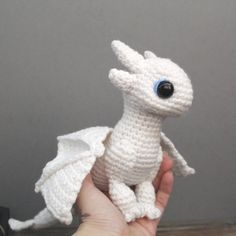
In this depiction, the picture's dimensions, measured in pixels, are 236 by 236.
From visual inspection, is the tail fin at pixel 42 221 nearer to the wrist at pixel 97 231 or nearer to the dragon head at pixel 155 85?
the wrist at pixel 97 231

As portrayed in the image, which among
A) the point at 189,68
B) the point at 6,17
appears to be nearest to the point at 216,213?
the point at 189,68

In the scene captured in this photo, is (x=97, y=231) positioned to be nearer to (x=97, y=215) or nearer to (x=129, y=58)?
(x=97, y=215)

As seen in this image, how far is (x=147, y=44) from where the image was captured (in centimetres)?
89

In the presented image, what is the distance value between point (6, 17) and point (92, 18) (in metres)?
0.21

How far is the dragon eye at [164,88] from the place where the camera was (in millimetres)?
491

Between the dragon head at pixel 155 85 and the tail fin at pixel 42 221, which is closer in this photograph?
the dragon head at pixel 155 85

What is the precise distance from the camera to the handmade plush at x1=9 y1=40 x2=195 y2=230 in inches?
19.7

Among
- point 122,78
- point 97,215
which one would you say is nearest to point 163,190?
point 97,215

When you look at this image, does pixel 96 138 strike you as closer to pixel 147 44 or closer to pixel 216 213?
pixel 147 44

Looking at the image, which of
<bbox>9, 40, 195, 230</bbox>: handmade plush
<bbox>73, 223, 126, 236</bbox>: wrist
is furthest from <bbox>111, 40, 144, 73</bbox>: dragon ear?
<bbox>73, 223, 126, 236</bbox>: wrist

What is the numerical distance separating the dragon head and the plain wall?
0.38m

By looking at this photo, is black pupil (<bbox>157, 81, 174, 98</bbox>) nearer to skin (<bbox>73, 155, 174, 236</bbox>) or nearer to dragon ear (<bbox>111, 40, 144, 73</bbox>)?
dragon ear (<bbox>111, 40, 144, 73</bbox>)

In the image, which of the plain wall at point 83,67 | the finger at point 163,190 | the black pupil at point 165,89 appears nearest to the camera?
the black pupil at point 165,89

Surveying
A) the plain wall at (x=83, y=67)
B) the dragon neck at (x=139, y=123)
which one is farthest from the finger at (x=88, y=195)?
the plain wall at (x=83, y=67)
